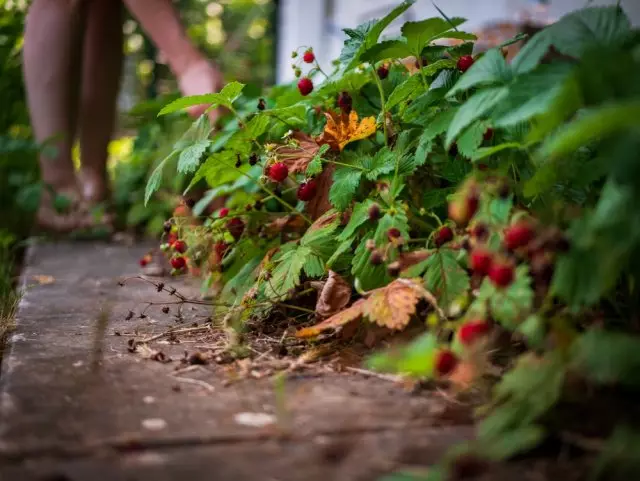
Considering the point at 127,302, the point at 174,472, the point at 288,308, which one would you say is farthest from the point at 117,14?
the point at 174,472

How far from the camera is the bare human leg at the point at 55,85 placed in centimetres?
264

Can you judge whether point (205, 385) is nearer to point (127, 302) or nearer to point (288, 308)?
point (288, 308)

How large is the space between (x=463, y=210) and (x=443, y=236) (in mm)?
256

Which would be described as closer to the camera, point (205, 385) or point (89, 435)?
point (89, 435)

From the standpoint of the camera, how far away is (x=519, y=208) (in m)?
1.15

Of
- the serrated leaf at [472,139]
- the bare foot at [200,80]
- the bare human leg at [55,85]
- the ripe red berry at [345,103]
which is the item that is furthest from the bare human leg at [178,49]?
the serrated leaf at [472,139]

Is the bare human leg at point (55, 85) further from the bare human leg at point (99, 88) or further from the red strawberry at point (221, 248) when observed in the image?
the red strawberry at point (221, 248)

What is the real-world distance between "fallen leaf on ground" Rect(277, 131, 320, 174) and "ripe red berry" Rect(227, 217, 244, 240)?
237 mm

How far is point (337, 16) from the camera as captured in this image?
192 inches

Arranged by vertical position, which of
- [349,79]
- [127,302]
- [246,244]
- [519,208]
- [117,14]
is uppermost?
[117,14]

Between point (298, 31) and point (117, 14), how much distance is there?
2.20 metres

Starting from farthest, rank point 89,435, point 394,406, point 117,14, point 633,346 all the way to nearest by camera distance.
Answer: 1. point 117,14
2. point 394,406
3. point 89,435
4. point 633,346

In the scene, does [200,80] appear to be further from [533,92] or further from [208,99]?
[533,92]

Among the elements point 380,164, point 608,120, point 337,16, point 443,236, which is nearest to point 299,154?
point 380,164
